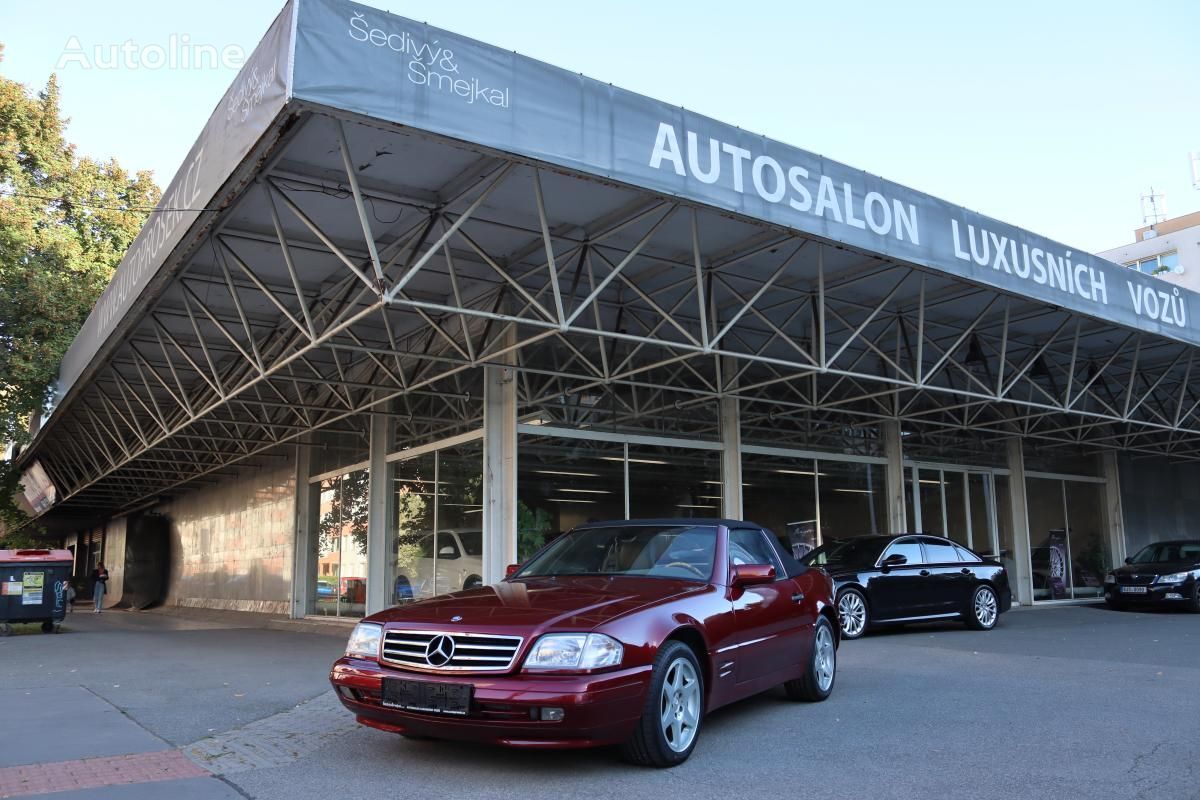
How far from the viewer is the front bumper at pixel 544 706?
4.76m

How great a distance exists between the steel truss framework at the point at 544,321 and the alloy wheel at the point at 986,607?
3.09 metres

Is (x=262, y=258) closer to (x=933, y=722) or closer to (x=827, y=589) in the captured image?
(x=827, y=589)

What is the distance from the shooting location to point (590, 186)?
9.41 metres

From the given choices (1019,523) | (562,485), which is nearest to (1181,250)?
(1019,523)

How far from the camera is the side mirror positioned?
20.0 feet

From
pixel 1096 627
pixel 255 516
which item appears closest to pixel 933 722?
pixel 1096 627

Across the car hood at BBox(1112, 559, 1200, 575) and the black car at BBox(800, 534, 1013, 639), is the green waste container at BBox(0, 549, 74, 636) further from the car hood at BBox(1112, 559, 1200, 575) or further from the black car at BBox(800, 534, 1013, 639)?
the car hood at BBox(1112, 559, 1200, 575)

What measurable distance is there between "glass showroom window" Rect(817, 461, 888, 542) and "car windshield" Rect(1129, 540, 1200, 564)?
5.44 m

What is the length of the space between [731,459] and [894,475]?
5.05 meters

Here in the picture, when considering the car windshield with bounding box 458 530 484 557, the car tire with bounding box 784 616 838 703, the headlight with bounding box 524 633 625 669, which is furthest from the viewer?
the car windshield with bounding box 458 530 484 557

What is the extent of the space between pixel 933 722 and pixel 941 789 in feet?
6.06

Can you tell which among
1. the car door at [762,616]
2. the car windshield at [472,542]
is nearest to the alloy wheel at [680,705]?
the car door at [762,616]

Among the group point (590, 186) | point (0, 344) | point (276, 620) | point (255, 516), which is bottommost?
point (276, 620)

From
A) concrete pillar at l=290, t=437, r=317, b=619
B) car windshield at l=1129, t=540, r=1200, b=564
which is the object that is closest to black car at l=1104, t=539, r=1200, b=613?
car windshield at l=1129, t=540, r=1200, b=564
